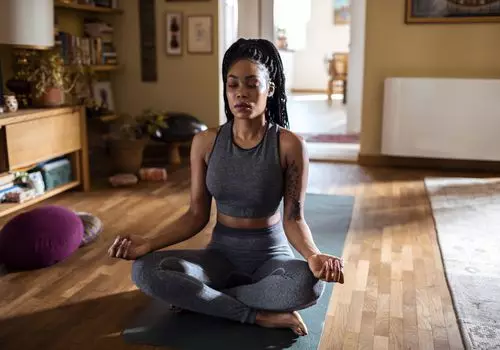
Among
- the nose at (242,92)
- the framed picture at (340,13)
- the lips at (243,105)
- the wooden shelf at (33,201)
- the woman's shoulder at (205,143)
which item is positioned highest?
the framed picture at (340,13)

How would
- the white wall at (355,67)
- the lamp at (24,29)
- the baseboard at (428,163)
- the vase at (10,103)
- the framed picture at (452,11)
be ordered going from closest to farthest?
the lamp at (24,29)
the vase at (10,103)
the framed picture at (452,11)
the baseboard at (428,163)
the white wall at (355,67)

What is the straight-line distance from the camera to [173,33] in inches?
201

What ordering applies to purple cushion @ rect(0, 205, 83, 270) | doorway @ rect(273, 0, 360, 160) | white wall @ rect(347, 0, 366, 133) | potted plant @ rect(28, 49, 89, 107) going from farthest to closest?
doorway @ rect(273, 0, 360, 160)
white wall @ rect(347, 0, 366, 133)
potted plant @ rect(28, 49, 89, 107)
purple cushion @ rect(0, 205, 83, 270)

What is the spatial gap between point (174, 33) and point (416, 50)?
83.1 inches

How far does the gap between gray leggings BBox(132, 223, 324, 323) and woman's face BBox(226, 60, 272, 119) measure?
16.7 inches

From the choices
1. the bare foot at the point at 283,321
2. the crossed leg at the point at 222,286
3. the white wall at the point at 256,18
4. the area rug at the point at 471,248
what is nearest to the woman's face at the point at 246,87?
the crossed leg at the point at 222,286

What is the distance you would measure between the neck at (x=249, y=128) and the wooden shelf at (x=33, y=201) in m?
1.78

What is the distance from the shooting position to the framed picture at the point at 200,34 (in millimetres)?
5027

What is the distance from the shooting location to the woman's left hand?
164 cm

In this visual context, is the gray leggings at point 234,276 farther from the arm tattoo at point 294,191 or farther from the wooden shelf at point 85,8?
the wooden shelf at point 85,8

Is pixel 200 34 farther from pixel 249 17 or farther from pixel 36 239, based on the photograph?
pixel 36 239

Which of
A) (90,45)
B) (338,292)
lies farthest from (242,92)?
(90,45)

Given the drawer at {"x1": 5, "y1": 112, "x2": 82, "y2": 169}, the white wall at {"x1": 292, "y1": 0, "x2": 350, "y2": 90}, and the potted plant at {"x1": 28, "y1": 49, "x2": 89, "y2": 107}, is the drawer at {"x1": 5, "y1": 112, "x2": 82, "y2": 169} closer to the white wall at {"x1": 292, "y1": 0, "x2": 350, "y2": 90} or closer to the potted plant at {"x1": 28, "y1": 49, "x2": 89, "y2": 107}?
the potted plant at {"x1": 28, "y1": 49, "x2": 89, "y2": 107}

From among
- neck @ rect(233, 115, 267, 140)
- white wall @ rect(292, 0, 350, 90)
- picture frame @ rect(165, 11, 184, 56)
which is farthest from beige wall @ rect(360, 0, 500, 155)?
white wall @ rect(292, 0, 350, 90)
